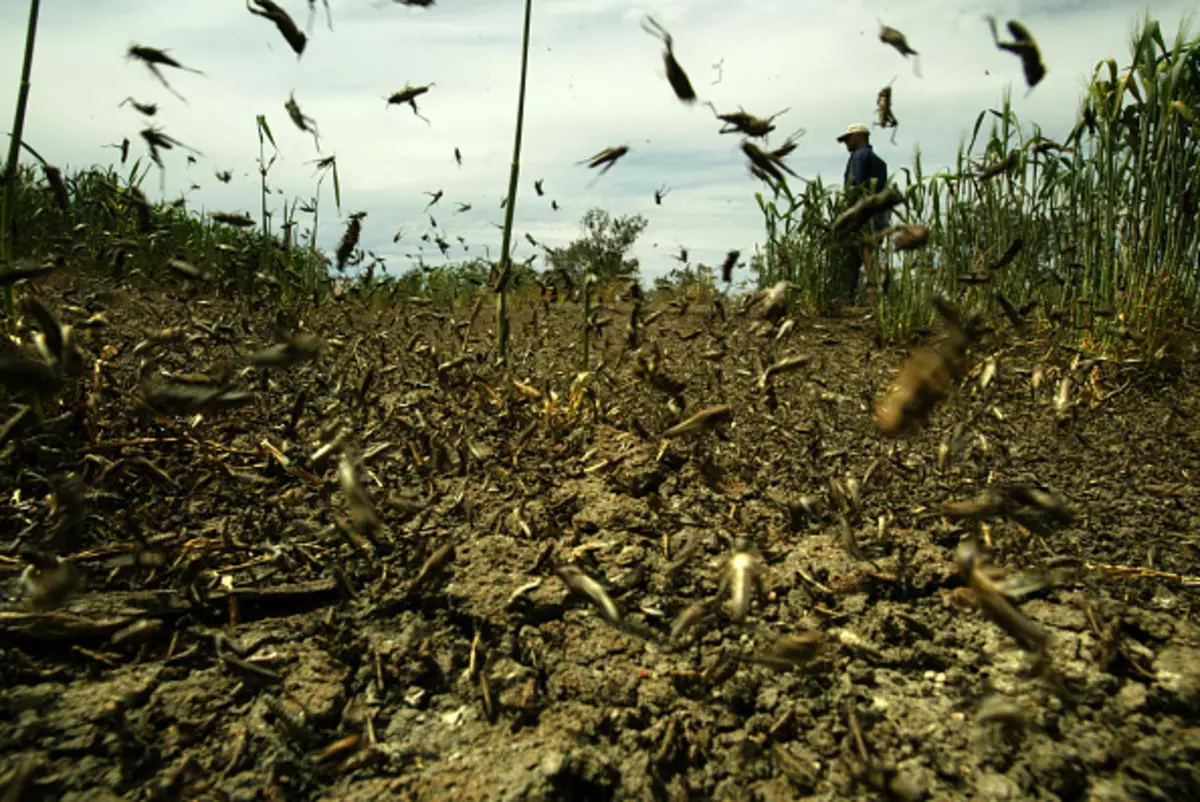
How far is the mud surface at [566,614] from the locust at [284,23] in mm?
1072

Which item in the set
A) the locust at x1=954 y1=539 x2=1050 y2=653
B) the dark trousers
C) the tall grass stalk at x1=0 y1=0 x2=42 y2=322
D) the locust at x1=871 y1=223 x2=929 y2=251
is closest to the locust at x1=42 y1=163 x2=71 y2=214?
the tall grass stalk at x1=0 y1=0 x2=42 y2=322

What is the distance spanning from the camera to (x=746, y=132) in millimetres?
2471

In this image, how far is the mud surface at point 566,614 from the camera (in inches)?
47.5

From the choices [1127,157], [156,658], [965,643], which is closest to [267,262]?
[156,658]

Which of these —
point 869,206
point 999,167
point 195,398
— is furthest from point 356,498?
point 999,167

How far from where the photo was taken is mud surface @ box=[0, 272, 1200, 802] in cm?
121

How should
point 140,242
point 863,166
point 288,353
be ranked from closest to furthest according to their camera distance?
point 288,353 → point 140,242 → point 863,166

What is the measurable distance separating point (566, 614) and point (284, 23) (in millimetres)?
1811

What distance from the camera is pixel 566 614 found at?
1644 millimetres

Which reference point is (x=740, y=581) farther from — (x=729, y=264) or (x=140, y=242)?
(x=140, y=242)

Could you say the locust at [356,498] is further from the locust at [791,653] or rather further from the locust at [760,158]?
the locust at [760,158]

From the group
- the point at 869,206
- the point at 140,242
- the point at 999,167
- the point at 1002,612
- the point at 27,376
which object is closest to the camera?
the point at 1002,612

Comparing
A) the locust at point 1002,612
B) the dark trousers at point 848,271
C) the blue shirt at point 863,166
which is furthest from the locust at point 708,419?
the blue shirt at point 863,166

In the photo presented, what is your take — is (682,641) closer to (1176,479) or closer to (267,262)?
(1176,479)
